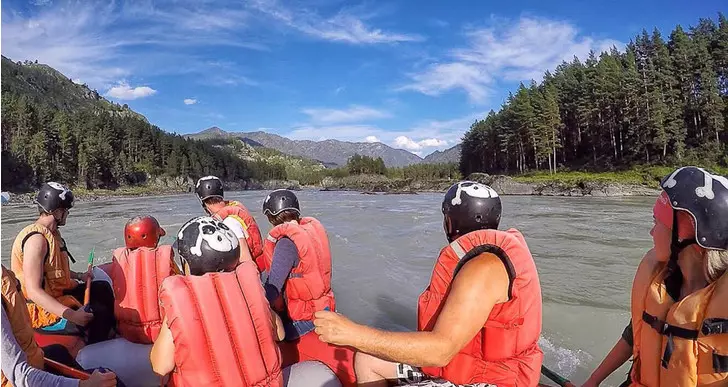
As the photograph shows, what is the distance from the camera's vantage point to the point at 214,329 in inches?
117

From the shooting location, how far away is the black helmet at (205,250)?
10.3ft

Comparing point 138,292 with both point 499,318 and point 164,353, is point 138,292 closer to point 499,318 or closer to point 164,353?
point 164,353

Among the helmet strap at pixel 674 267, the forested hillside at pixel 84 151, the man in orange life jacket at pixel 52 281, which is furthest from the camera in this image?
the forested hillside at pixel 84 151

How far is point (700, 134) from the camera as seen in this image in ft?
192

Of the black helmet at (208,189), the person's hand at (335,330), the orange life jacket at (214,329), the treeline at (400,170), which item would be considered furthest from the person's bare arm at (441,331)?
the treeline at (400,170)

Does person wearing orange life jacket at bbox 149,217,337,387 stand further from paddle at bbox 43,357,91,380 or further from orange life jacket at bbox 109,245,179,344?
orange life jacket at bbox 109,245,179,344

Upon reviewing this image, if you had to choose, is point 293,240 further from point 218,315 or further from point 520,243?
point 520,243

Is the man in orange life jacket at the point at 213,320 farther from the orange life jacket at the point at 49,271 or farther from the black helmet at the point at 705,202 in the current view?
the orange life jacket at the point at 49,271

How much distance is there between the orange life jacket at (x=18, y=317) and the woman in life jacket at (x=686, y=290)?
3.98 meters

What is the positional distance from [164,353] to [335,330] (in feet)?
4.25

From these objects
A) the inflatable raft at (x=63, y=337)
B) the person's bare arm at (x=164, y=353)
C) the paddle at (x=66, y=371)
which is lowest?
the inflatable raft at (x=63, y=337)

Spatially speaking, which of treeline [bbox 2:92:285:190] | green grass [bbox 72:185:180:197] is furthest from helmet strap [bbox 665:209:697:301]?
green grass [bbox 72:185:180:197]

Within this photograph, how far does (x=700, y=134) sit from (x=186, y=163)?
387 ft

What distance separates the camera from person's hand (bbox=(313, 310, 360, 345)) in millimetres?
2436
